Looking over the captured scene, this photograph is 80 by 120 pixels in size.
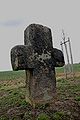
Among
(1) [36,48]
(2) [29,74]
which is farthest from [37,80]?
(1) [36,48]

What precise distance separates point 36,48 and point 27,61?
66 centimetres

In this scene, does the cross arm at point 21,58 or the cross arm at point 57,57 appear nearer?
the cross arm at point 21,58

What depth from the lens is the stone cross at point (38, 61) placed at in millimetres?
11672

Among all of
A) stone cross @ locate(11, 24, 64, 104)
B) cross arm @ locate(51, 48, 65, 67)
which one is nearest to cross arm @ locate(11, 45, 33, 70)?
stone cross @ locate(11, 24, 64, 104)

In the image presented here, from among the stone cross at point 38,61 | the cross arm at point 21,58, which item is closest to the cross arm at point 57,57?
the stone cross at point 38,61

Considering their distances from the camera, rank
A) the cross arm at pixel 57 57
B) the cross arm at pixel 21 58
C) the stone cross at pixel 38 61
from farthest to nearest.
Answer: the cross arm at pixel 57 57 < the stone cross at pixel 38 61 < the cross arm at pixel 21 58

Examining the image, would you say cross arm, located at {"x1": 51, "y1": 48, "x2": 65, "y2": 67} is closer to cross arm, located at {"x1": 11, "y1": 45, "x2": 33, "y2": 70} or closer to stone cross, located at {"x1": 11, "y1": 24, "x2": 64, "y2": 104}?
stone cross, located at {"x1": 11, "y1": 24, "x2": 64, "y2": 104}

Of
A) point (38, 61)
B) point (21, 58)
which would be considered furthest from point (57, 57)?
point (21, 58)

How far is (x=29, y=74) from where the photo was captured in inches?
474

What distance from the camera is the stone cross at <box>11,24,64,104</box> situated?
38.3 ft

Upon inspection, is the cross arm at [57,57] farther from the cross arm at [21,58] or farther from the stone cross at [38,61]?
the cross arm at [21,58]

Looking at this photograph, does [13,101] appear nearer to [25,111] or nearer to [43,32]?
[25,111]

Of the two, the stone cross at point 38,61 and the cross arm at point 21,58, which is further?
the stone cross at point 38,61

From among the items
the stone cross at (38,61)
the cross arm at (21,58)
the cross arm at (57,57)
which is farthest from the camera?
the cross arm at (57,57)
